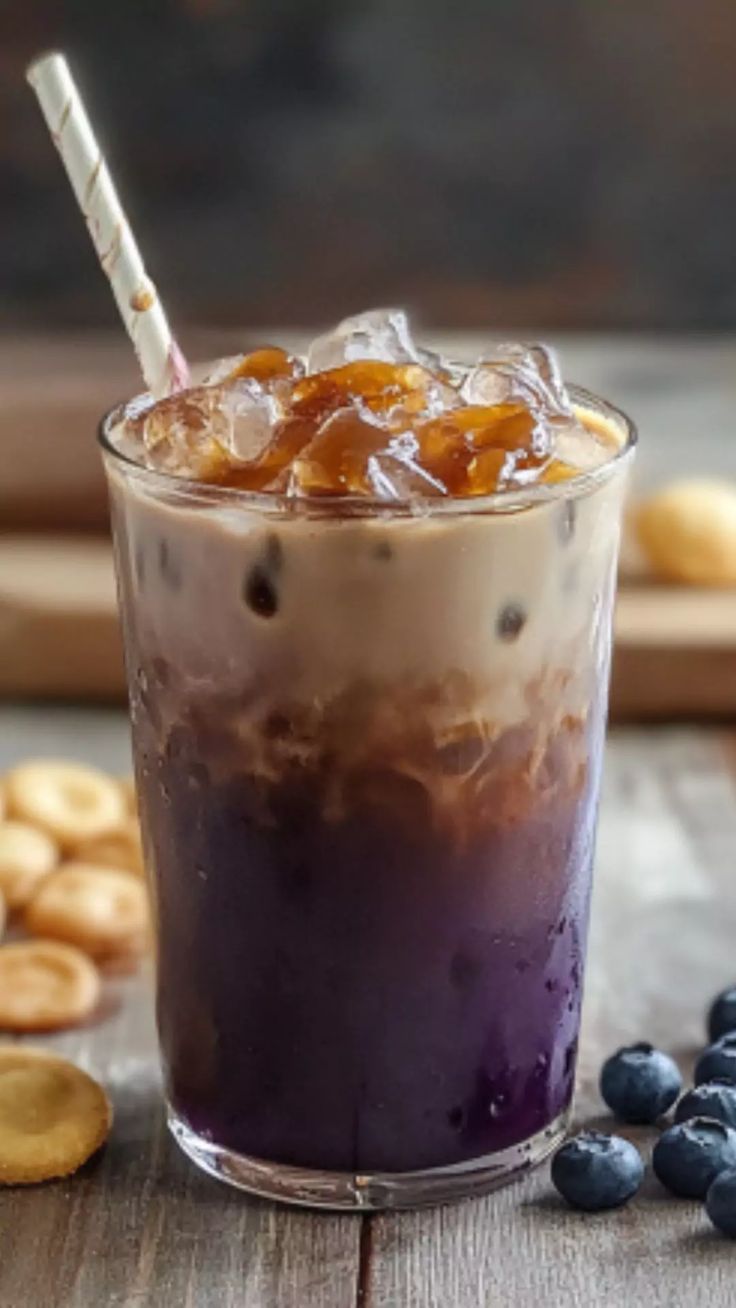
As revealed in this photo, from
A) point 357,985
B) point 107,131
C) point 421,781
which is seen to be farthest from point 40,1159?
point 107,131

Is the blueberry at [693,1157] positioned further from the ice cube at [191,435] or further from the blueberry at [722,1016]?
the ice cube at [191,435]

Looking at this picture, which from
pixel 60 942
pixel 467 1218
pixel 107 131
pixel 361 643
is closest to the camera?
pixel 361 643

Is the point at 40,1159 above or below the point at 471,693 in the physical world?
below

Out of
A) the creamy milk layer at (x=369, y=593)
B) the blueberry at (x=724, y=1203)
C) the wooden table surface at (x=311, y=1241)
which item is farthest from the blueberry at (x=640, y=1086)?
the creamy milk layer at (x=369, y=593)

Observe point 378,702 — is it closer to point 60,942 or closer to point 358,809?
point 358,809

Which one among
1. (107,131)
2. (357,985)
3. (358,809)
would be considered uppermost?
(358,809)

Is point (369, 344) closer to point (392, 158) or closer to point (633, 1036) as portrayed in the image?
point (633, 1036)

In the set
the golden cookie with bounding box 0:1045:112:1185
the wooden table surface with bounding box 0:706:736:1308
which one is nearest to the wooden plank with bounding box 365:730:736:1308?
the wooden table surface with bounding box 0:706:736:1308
